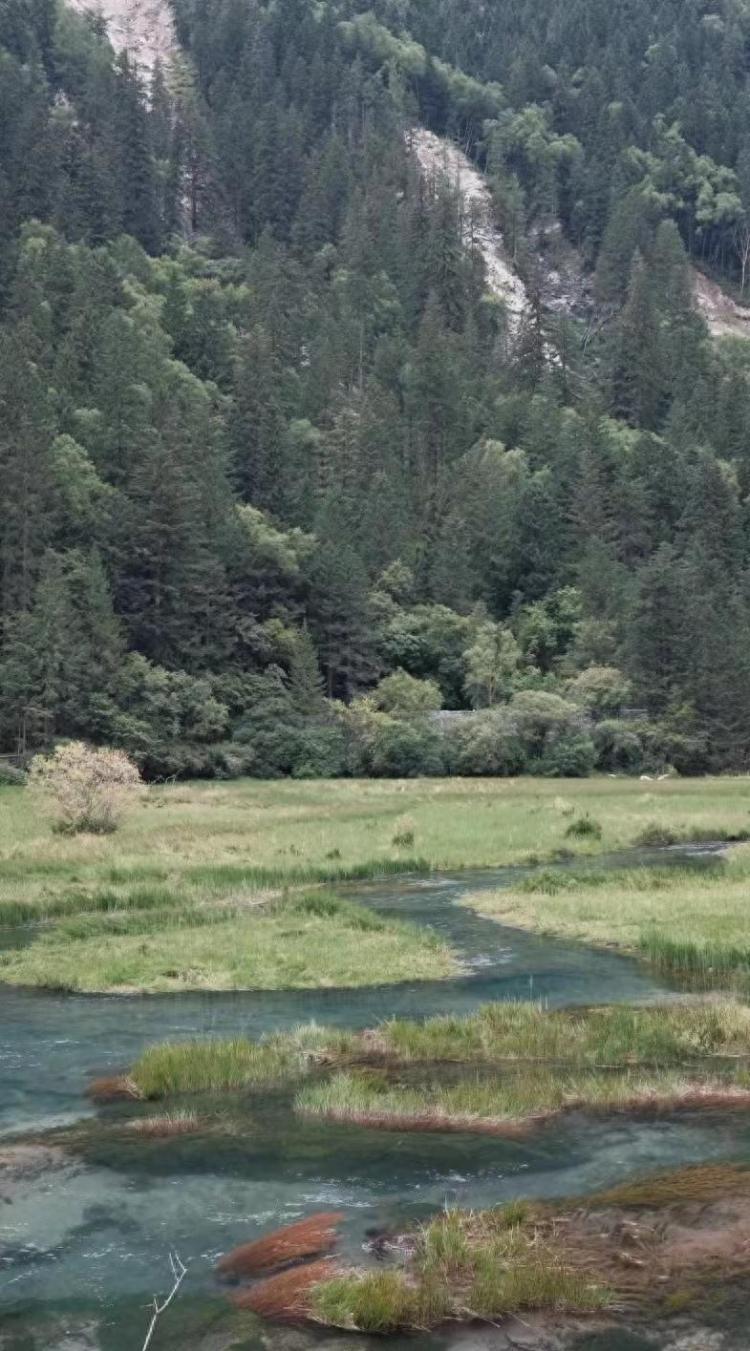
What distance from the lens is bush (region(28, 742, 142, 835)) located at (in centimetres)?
5134

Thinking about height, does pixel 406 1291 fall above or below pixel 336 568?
below

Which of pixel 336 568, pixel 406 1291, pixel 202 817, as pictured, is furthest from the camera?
pixel 336 568

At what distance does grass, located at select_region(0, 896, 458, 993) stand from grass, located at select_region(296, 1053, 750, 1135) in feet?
30.4

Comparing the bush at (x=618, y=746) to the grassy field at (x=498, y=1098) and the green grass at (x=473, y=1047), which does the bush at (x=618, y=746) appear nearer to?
the green grass at (x=473, y=1047)

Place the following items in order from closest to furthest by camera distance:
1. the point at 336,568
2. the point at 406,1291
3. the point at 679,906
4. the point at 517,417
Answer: the point at 406,1291 < the point at 679,906 < the point at 336,568 < the point at 517,417

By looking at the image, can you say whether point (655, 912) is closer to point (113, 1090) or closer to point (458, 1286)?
point (113, 1090)

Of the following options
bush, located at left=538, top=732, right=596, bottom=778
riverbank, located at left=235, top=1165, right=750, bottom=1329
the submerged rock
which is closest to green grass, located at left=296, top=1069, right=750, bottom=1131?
riverbank, located at left=235, top=1165, right=750, bottom=1329

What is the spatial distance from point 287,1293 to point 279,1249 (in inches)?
42.4

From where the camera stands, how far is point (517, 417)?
149 meters

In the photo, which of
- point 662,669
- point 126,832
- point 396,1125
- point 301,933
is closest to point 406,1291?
point 396,1125

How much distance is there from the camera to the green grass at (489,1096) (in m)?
18.5

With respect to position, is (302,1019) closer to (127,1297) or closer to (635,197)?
(127,1297)

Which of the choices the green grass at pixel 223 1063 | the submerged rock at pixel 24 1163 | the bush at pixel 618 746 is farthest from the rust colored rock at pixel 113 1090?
the bush at pixel 618 746

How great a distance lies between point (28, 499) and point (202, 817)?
47.8m
